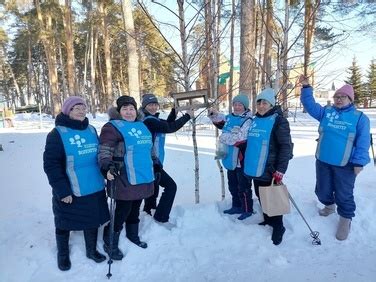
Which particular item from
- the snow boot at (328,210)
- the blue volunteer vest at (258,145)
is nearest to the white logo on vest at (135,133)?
the blue volunteer vest at (258,145)

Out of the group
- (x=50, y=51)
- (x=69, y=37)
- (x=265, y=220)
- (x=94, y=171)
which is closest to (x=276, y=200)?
(x=265, y=220)

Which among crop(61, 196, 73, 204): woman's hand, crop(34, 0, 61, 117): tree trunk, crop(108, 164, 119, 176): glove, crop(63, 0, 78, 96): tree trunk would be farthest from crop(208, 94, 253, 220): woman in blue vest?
crop(34, 0, 61, 117): tree trunk

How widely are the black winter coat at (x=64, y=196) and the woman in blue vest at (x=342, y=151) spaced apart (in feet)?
8.15

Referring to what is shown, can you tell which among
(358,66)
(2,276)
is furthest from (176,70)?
(358,66)

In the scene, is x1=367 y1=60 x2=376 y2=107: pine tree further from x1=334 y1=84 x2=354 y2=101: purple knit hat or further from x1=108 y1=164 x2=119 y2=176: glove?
x1=108 y1=164 x2=119 y2=176: glove

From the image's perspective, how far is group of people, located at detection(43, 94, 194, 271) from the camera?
10.1 ft

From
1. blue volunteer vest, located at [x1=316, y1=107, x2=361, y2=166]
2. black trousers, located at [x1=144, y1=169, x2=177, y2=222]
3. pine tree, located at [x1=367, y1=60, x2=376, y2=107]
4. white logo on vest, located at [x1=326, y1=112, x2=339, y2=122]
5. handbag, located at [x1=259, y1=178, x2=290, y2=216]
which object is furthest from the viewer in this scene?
pine tree, located at [x1=367, y1=60, x2=376, y2=107]

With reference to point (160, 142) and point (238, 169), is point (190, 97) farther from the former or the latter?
point (238, 169)

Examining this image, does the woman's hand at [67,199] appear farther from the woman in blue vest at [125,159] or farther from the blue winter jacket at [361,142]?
the blue winter jacket at [361,142]

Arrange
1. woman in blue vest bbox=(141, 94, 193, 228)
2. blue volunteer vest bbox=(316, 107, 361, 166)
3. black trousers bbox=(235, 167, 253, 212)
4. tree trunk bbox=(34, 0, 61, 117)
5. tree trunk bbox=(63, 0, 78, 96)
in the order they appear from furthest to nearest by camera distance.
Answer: tree trunk bbox=(34, 0, 61, 117) < tree trunk bbox=(63, 0, 78, 96) < black trousers bbox=(235, 167, 253, 212) < woman in blue vest bbox=(141, 94, 193, 228) < blue volunteer vest bbox=(316, 107, 361, 166)

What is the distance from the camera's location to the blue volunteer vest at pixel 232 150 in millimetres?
4074

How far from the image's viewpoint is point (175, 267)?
3.32m

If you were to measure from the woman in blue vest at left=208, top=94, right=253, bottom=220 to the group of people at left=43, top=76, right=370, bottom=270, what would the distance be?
1 centimetres

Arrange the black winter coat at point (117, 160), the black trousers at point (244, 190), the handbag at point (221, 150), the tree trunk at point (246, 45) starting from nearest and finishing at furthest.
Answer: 1. the black winter coat at point (117, 160)
2. the black trousers at point (244, 190)
3. the handbag at point (221, 150)
4. the tree trunk at point (246, 45)
